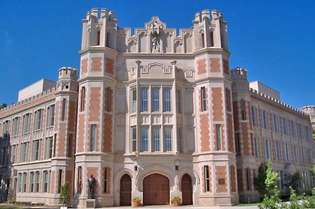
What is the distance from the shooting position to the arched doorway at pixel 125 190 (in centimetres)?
3427

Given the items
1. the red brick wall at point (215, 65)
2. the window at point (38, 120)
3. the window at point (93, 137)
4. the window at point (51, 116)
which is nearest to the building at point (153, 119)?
the window at point (93, 137)

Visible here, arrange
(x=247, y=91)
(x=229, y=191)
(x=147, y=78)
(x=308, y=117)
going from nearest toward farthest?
1. (x=229, y=191)
2. (x=147, y=78)
3. (x=247, y=91)
4. (x=308, y=117)

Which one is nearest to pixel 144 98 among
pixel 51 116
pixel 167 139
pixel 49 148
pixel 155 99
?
pixel 155 99

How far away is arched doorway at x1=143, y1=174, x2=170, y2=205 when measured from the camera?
34312 millimetres

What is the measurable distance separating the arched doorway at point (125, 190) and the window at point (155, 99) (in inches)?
278

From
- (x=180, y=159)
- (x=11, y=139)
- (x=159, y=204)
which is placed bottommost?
(x=159, y=204)

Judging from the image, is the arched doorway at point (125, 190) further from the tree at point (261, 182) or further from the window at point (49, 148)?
the tree at point (261, 182)

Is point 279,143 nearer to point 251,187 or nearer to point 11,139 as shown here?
point 251,187

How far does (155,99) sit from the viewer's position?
36.0m

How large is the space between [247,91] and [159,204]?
661 inches

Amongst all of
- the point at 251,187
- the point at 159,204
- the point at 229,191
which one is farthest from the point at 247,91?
the point at 159,204

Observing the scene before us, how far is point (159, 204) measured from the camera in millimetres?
34281

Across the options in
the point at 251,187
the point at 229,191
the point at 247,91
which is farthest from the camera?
the point at 247,91

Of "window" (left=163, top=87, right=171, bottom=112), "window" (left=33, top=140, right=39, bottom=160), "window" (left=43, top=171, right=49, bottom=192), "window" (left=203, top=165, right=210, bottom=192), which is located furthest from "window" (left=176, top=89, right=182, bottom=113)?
"window" (left=33, top=140, right=39, bottom=160)
